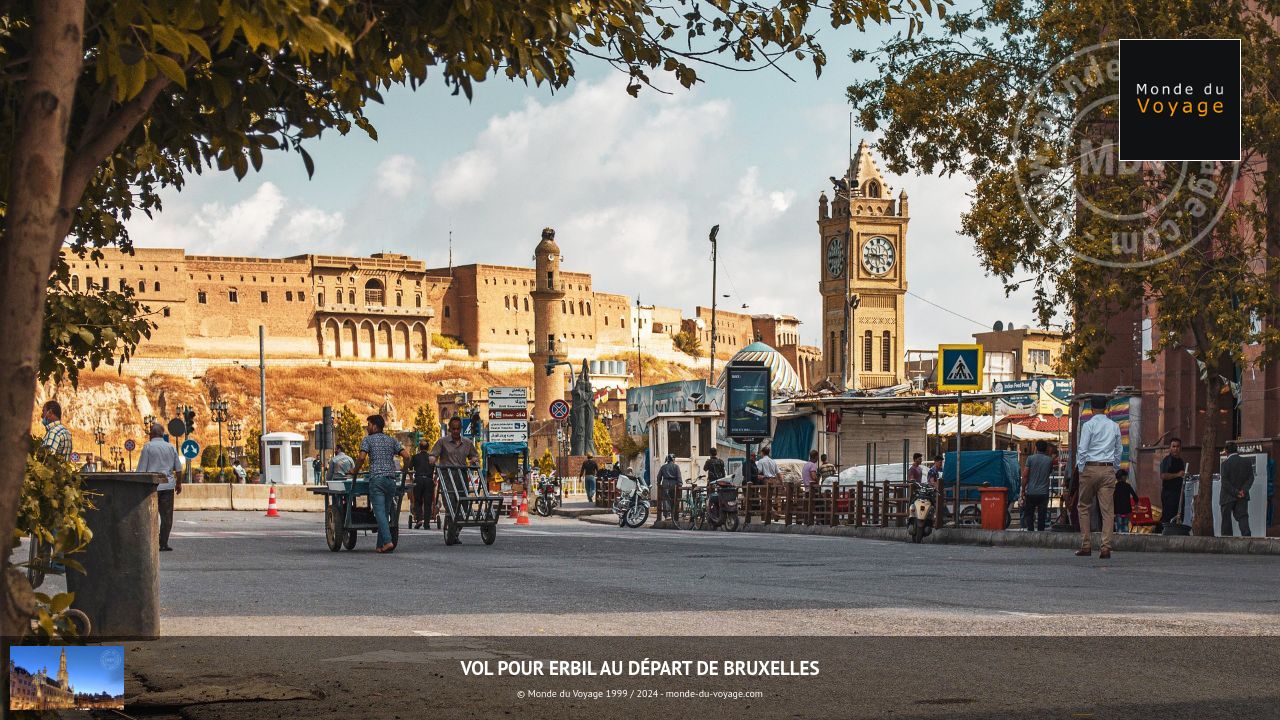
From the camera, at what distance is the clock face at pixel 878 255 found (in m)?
146

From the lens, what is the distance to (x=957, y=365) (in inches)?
914

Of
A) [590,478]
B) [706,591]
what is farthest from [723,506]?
[590,478]

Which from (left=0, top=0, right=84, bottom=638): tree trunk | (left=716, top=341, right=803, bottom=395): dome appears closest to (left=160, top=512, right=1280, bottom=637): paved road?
(left=0, top=0, right=84, bottom=638): tree trunk

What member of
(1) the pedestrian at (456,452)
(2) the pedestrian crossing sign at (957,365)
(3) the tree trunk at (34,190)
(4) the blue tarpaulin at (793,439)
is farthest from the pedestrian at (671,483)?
(3) the tree trunk at (34,190)

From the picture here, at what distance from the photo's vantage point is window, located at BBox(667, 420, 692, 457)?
45.1 metres

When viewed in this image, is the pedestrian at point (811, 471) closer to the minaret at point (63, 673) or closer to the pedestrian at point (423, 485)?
the pedestrian at point (423, 485)

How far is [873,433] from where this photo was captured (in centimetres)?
4175

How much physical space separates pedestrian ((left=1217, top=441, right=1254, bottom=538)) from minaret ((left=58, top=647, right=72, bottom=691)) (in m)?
18.7

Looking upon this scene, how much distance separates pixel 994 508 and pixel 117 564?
18625mm

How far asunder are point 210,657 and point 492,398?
3609cm

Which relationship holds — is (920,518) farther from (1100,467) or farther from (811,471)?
(811,471)

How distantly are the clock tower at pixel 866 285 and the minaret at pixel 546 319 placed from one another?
29.1 meters

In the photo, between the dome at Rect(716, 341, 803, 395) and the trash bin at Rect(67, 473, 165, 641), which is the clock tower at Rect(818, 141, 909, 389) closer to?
the dome at Rect(716, 341, 803, 395)

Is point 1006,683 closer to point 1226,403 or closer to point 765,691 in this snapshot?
point 765,691
